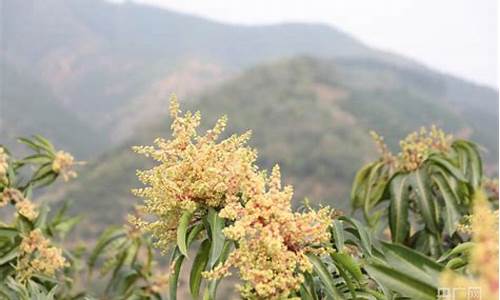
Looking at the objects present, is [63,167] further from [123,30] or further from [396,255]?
[123,30]

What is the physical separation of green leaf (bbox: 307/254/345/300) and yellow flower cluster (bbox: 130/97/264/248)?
0.21 metres

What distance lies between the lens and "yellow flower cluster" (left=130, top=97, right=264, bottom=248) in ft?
4.91

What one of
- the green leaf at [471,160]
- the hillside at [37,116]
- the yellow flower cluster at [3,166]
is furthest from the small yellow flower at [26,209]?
the hillside at [37,116]

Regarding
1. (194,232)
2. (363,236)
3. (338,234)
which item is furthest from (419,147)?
(194,232)

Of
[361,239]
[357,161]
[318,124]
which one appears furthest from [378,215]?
[318,124]

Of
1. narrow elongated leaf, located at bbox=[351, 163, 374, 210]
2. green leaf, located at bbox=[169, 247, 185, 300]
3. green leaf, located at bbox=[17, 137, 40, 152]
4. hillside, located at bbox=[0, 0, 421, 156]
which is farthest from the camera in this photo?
hillside, located at bbox=[0, 0, 421, 156]

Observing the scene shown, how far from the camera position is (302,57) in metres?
51.6

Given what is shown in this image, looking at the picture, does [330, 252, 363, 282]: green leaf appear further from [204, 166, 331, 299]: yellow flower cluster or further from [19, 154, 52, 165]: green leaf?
[19, 154, 52, 165]: green leaf

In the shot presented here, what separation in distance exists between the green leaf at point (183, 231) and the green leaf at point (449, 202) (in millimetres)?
1200

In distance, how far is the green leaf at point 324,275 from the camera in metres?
1.47

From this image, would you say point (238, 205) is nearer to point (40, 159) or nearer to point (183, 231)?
point (183, 231)

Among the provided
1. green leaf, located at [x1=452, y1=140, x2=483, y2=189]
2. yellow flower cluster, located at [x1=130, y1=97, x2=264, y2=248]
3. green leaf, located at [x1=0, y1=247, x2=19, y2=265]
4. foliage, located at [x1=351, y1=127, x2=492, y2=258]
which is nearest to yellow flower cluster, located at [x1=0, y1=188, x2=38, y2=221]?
green leaf, located at [x1=0, y1=247, x2=19, y2=265]

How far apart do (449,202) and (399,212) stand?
0.19 metres

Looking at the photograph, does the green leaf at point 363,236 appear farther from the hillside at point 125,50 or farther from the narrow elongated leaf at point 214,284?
the hillside at point 125,50
